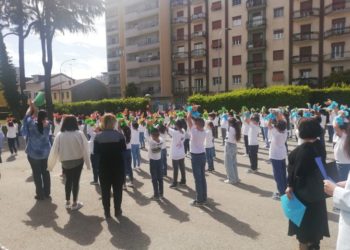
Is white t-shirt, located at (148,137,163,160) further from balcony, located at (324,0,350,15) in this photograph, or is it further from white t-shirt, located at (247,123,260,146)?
balcony, located at (324,0,350,15)

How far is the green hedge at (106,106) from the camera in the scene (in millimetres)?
39125

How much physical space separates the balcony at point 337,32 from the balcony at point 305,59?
110 inches

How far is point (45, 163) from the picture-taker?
729 centimetres

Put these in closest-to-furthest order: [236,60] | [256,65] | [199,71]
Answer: [256,65]
[236,60]
[199,71]

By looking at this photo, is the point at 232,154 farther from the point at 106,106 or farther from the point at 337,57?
the point at 106,106

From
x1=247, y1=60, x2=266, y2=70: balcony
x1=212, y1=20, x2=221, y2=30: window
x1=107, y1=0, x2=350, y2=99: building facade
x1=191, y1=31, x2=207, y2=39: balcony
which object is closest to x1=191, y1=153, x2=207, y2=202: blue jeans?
x1=107, y1=0, x2=350, y2=99: building facade

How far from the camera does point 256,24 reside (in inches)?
1686

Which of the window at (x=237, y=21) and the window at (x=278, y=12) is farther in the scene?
the window at (x=237, y=21)

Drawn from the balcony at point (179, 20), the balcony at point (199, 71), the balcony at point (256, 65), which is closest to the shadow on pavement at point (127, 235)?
the balcony at point (256, 65)

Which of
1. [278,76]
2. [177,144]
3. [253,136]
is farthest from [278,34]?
[177,144]

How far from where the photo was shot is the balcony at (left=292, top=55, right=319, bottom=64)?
3981 cm

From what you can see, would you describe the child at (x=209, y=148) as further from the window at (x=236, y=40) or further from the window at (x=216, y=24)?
the window at (x=216, y=24)

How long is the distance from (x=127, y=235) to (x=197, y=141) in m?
2.55

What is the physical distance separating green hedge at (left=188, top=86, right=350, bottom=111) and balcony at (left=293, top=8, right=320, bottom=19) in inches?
483
